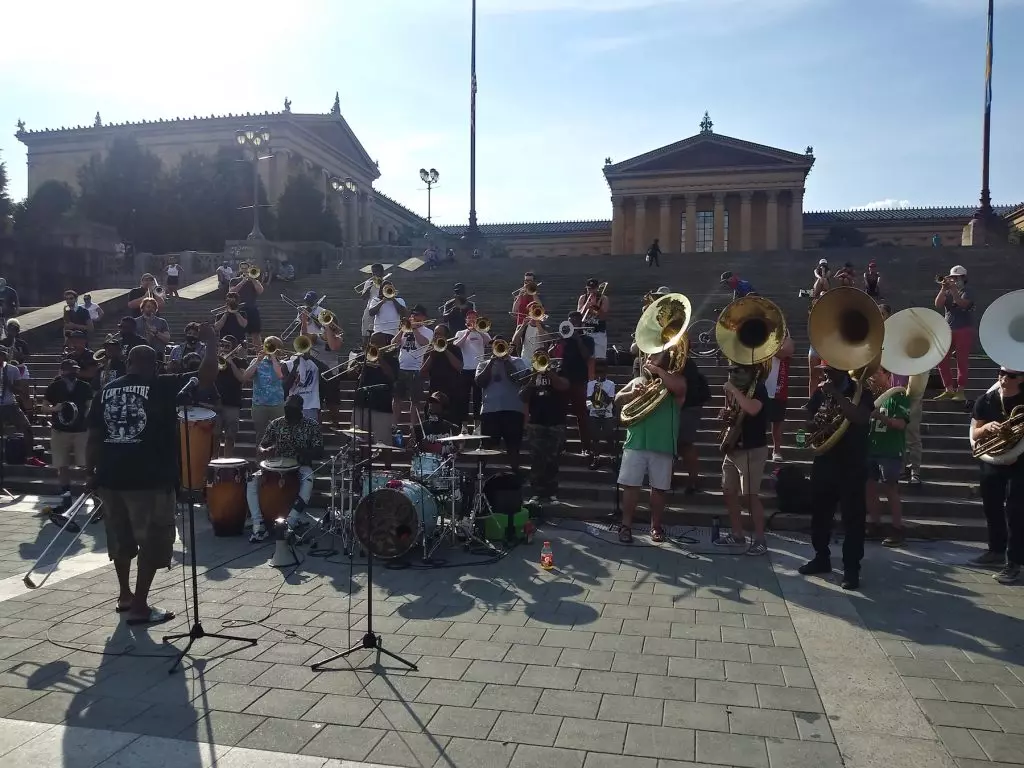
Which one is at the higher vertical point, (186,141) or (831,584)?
(186,141)


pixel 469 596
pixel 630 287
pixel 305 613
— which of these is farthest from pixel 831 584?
pixel 630 287

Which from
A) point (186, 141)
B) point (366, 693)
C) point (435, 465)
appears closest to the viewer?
point (366, 693)

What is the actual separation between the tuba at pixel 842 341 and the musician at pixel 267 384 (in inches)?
248

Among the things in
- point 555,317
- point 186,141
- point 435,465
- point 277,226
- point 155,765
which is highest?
point 186,141

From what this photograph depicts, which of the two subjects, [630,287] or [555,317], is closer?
[555,317]

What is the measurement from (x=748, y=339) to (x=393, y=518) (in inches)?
147

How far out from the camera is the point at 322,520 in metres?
8.08

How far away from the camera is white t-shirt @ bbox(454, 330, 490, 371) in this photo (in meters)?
10.5

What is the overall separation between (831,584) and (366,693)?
4.05 m

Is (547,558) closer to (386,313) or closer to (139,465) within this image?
(139,465)

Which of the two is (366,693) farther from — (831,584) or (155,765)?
(831,584)

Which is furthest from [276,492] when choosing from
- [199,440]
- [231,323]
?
[231,323]

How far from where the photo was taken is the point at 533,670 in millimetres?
4613

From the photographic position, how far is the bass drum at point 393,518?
269 inches
